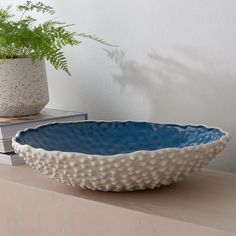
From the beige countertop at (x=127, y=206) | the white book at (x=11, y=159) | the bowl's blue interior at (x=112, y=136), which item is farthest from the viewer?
the white book at (x=11, y=159)

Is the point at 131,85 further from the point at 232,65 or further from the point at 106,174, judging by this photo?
the point at 106,174

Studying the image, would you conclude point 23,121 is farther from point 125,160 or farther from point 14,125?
point 125,160

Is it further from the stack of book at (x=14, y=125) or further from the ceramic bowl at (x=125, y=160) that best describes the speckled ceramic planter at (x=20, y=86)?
the ceramic bowl at (x=125, y=160)

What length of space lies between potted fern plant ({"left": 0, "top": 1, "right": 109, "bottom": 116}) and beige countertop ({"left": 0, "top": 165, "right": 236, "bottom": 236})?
0.66 ft

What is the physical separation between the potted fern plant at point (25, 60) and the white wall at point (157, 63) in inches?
3.5

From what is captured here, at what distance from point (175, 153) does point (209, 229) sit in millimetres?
117

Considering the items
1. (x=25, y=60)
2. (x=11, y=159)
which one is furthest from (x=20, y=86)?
(x=11, y=159)

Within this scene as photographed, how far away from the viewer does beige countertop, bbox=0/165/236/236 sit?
61cm

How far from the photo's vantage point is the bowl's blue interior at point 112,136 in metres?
0.84

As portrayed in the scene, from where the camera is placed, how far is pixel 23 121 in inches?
39.0

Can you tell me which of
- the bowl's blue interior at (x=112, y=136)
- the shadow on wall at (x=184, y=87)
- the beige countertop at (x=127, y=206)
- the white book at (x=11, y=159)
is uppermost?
the shadow on wall at (x=184, y=87)

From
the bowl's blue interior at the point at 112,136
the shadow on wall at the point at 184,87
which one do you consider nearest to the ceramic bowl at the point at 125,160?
the bowl's blue interior at the point at 112,136

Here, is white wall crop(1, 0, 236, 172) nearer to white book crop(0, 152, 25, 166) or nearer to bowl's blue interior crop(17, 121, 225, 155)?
bowl's blue interior crop(17, 121, 225, 155)

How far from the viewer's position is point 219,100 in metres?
0.94
